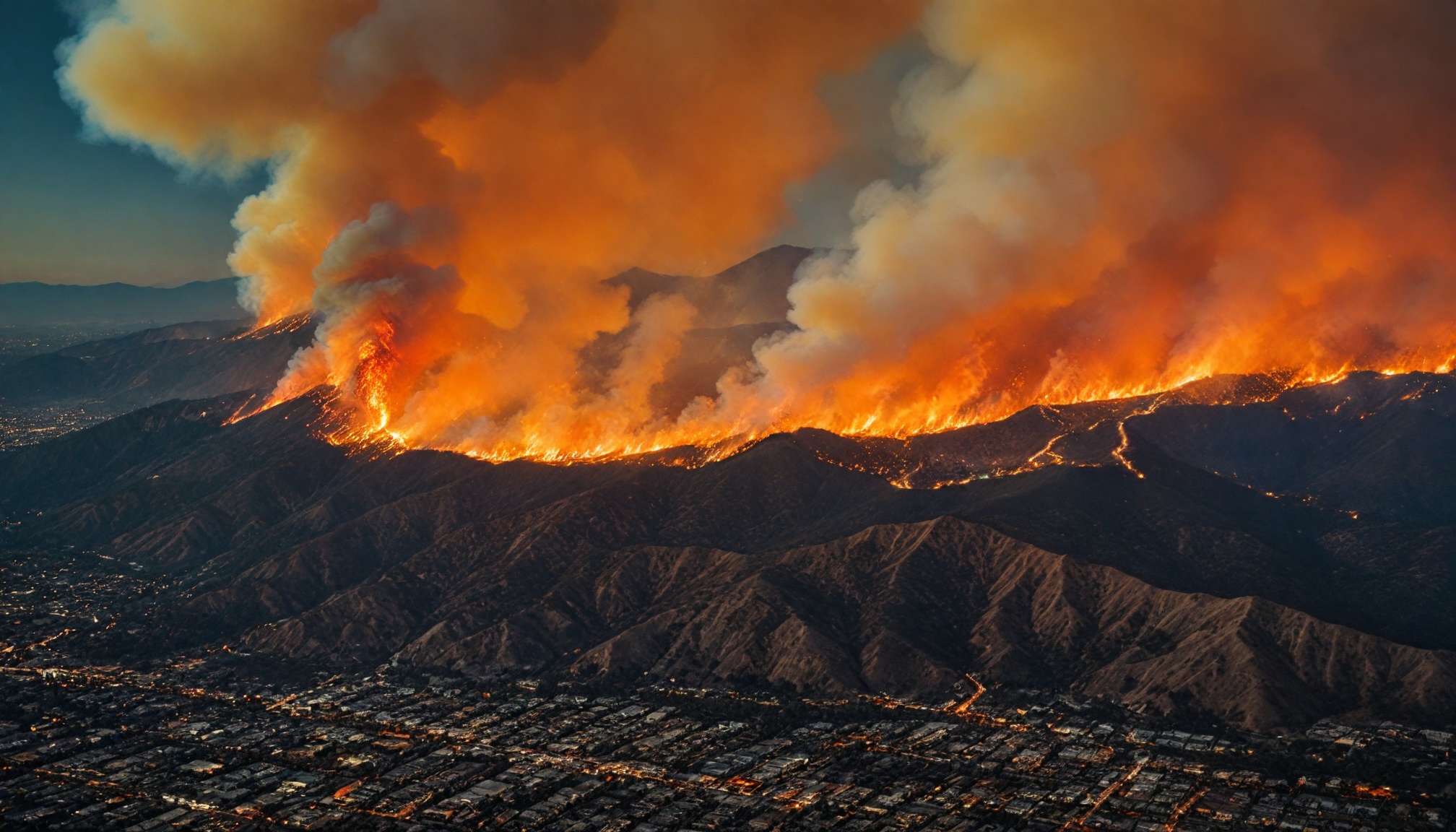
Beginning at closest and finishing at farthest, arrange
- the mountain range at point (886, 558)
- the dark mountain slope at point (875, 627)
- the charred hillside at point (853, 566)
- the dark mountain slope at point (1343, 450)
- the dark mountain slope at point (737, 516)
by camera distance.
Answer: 1. the dark mountain slope at point (875, 627)
2. the charred hillside at point (853, 566)
3. the mountain range at point (886, 558)
4. the dark mountain slope at point (737, 516)
5. the dark mountain slope at point (1343, 450)

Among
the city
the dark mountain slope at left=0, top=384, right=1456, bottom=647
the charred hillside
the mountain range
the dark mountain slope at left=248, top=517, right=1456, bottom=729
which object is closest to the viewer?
the city

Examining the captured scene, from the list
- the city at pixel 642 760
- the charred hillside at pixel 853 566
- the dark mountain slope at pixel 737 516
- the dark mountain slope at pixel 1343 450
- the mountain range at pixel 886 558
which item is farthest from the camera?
the dark mountain slope at pixel 1343 450

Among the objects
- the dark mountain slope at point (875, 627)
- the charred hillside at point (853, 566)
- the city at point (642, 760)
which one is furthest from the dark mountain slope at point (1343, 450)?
the city at point (642, 760)

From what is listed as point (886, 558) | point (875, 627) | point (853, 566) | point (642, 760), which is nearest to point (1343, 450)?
point (886, 558)

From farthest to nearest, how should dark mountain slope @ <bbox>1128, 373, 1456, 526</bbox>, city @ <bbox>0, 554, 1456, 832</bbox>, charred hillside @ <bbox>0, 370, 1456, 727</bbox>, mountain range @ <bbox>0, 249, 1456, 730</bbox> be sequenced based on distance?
dark mountain slope @ <bbox>1128, 373, 1456, 526</bbox>
mountain range @ <bbox>0, 249, 1456, 730</bbox>
charred hillside @ <bbox>0, 370, 1456, 727</bbox>
city @ <bbox>0, 554, 1456, 832</bbox>

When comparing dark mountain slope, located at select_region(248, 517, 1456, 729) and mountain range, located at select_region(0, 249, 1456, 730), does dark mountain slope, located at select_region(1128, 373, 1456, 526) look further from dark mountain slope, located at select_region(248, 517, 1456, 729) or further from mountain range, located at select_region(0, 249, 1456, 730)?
dark mountain slope, located at select_region(248, 517, 1456, 729)

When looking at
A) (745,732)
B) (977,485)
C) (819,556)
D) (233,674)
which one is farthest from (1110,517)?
(233,674)

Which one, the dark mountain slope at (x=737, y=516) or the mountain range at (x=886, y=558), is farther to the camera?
the dark mountain slope at (x=737, y=516)

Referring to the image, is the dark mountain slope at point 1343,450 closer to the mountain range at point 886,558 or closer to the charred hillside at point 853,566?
the mountain range at point 886,558

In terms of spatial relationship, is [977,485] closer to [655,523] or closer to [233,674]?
[655,523]

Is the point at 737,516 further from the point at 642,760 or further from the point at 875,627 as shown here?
the point at 642,760

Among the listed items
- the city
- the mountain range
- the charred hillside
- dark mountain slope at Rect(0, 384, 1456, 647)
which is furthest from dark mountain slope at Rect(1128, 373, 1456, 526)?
the city
